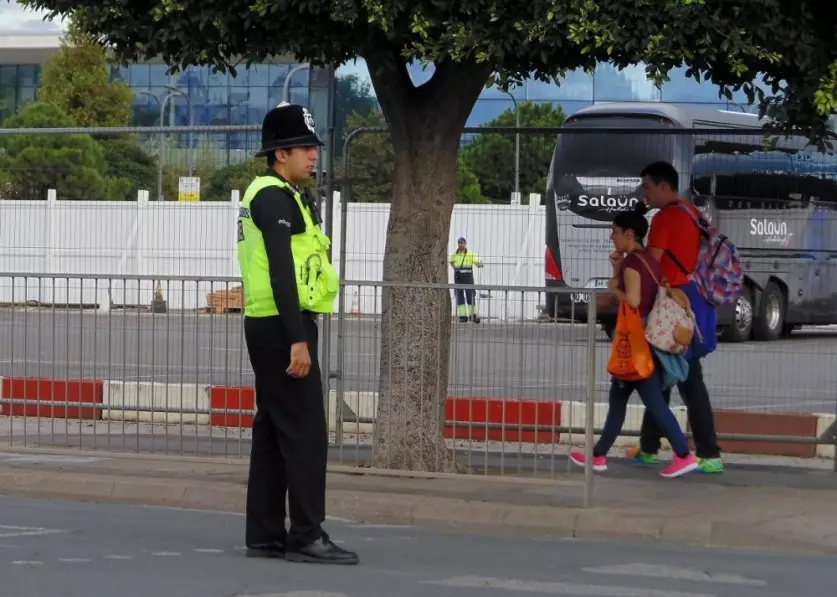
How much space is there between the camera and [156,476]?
9.37 m

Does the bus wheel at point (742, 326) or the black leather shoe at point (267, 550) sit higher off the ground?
the bus wheel at point (742, 326)

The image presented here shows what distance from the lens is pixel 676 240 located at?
31.8ft

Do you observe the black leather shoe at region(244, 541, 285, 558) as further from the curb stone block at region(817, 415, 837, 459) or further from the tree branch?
the curb stone block at region(817, 415, 837, 459)

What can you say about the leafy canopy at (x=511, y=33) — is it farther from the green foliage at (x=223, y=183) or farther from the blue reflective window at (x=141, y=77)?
the blue reflective window at (x=141, y=77)

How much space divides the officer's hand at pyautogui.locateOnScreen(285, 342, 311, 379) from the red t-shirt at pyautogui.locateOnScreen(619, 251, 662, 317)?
3.34 m

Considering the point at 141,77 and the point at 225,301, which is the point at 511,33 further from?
the point at 141,77

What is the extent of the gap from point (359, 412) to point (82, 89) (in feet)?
129

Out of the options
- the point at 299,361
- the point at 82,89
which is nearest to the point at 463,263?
the point at 299,361

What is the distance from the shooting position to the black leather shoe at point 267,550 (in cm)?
703

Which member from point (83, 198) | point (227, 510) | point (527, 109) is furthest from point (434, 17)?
point (527, 109)

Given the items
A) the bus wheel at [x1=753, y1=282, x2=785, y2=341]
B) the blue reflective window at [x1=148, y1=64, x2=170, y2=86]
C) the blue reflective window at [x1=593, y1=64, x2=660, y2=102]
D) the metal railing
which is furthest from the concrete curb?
the blue reflective window at [x1=148, y1=64, x2=170, y2=86]

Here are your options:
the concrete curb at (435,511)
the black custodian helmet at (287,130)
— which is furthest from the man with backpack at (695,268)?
the black custodian helmet at (287,130)

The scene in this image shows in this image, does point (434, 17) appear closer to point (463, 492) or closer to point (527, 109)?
point (463, 492)

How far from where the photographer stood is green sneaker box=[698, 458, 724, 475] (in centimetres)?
978
